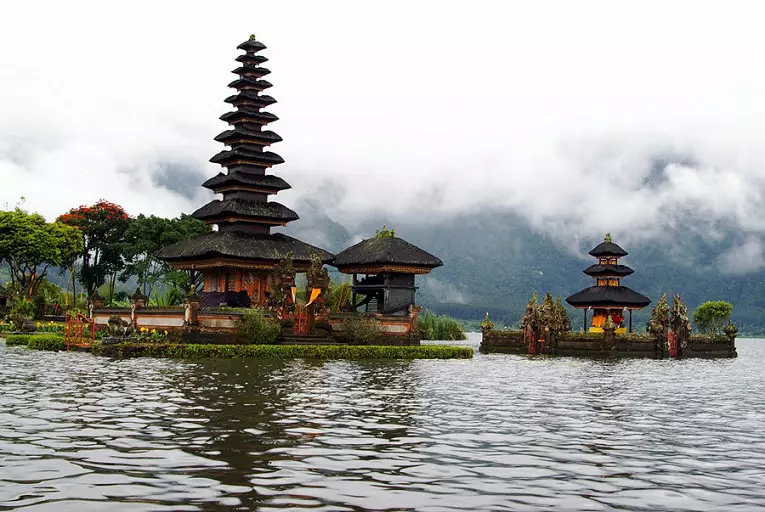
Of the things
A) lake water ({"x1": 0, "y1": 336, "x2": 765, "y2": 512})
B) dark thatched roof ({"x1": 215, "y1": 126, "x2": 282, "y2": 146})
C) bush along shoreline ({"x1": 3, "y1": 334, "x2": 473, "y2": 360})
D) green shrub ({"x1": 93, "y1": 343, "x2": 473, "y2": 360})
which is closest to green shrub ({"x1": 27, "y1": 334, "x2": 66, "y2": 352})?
bush along shoreline ({"x1": 3, "y1": 334, "x2": 473, "y2": 360})

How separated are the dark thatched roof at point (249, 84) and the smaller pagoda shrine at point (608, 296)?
30429 millimetres

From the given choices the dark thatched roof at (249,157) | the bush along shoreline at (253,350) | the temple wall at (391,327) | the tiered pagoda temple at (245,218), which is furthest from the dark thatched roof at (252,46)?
the bush along shoreline at (253,350)

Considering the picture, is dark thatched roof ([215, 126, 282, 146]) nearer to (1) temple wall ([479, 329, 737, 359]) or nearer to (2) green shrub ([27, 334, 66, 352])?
(2) green shrub ([27, 334, 66, 352])

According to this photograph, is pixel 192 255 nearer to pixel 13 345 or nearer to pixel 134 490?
pixel 13 345

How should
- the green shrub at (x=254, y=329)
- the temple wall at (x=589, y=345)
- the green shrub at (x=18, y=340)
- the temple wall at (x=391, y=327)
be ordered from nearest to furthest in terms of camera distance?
the green shrub at (x=254, y=329), the green shrub at (x=18, y=340), the temple wall at (x=391, y=327), the temple wall at (x=589, y=345)

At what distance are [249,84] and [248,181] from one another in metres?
7.60

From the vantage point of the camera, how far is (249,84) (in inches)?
2416

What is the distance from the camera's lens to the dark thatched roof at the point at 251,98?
199 ft

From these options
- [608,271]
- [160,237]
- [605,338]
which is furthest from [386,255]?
[608,271]

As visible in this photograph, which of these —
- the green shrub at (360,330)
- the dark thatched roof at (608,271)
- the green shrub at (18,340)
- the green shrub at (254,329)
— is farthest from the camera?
the dark thatched roof at (608,271)

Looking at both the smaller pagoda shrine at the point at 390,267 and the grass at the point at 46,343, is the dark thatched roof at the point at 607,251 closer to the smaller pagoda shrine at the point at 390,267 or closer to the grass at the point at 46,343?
the smaller pagoda shrine at the point at 390,267

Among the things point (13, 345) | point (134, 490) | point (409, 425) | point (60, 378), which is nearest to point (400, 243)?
point (13, 345)

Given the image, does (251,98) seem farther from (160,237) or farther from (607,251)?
(607,251)

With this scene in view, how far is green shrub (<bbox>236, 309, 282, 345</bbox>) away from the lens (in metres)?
43.9
